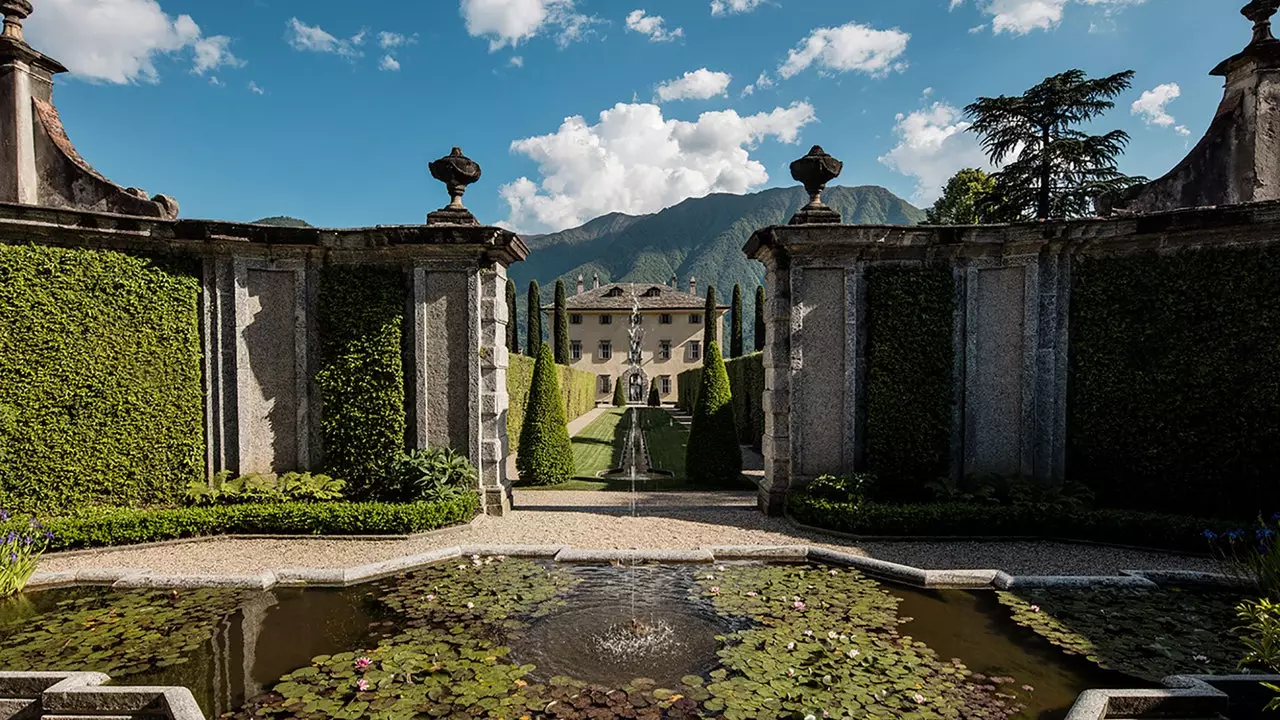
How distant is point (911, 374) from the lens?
10320 millimetres

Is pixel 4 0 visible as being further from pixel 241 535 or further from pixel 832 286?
pixel 832 286

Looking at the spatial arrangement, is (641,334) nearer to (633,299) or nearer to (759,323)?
(633,299)

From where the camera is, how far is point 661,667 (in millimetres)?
5285

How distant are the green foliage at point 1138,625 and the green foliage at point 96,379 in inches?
491

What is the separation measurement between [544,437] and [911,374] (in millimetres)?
8561

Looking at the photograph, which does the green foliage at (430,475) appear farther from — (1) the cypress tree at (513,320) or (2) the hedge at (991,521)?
(1) the cypress tree at (513,320)

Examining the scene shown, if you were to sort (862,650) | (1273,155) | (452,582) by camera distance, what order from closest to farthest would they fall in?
(862,650) < (452,582) < (1273,155)

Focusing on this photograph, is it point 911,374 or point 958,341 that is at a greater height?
point 958,341

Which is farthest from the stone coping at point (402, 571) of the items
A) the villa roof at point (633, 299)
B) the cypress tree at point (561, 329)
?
the villa roof at point (633, 299)

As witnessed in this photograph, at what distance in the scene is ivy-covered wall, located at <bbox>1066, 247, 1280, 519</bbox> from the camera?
8742mm

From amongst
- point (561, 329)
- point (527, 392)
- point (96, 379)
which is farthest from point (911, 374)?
point (561, 329)

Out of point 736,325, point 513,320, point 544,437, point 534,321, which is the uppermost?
point 534,321

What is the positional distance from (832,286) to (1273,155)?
761 cm

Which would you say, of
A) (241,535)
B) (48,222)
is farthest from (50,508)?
(48,222)
